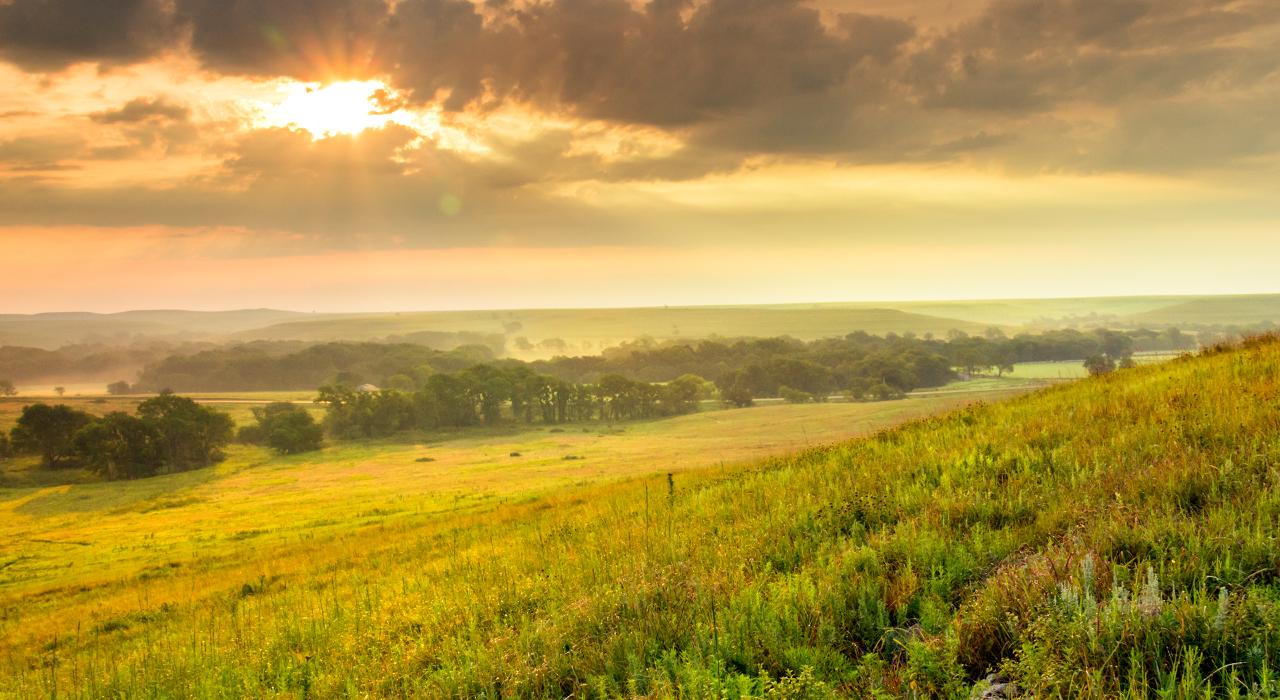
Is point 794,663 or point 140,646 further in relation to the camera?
point 140,646

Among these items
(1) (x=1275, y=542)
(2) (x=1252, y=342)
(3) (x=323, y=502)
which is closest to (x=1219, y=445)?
(1) (x=1275, y=542)

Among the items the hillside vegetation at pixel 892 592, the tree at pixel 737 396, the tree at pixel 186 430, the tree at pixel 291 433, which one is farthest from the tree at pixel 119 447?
the hillside vegetation at pixel 892 592

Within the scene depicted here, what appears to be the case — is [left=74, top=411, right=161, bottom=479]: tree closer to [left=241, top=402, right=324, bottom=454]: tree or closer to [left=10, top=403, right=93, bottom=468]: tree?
[left=10, top=403, right=93, bottom=468]: tree

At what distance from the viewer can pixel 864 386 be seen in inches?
6772

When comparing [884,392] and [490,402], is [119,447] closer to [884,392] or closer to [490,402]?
[490,402]

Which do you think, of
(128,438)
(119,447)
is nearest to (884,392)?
(128,438)

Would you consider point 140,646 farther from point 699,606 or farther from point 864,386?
point 864,386

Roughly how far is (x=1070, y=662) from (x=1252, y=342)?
1561cm

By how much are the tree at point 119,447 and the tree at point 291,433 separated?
19909mm

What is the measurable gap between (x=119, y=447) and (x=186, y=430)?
10.3 meters

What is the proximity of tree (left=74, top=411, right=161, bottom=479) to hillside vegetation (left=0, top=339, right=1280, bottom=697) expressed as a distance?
136279 mm

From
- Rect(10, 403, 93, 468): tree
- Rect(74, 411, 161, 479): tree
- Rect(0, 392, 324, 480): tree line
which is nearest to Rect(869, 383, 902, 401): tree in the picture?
Rect(0, 392, 324, 480): tree line

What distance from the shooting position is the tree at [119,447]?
116312mm

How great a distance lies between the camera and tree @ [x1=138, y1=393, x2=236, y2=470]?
12150 cm
